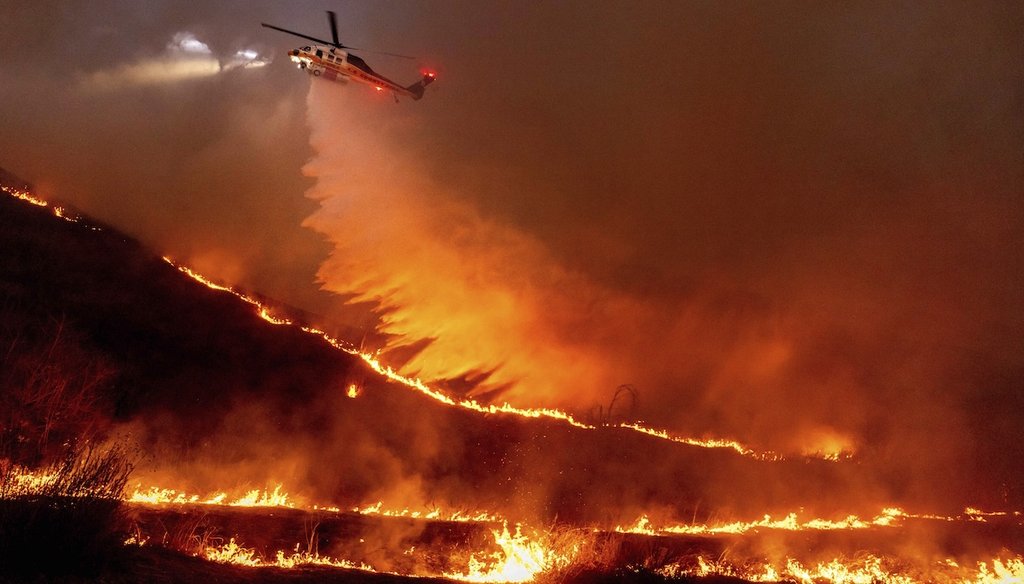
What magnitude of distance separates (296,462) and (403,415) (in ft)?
14.0

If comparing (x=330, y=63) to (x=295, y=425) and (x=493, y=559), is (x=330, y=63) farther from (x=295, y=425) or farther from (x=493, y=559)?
(x=493, y=559)

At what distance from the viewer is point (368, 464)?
62.5 ft

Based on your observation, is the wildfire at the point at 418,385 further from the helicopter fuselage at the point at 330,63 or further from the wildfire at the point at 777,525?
the helicopter fuselage at the point at 330,63

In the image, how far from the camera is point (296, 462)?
18078mm

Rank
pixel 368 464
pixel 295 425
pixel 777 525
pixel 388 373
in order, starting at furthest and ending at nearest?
pixel 388 373 < pixel 777 525 < pixel 295 425 < pixel 368 464

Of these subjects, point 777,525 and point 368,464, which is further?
point 777,525

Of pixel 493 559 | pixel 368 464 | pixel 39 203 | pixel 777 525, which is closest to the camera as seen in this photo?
pixel 493 559

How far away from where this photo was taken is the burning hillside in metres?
12.6

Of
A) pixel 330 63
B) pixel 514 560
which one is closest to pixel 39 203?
pixel 330 63

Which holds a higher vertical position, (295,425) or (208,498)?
(208,498)

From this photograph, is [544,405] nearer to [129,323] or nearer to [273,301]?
[273,301]

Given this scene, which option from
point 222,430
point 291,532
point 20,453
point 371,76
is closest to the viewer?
point 20,453

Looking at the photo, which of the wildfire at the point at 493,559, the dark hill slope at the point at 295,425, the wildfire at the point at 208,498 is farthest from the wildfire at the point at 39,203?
the wildfire at the point at 493,559

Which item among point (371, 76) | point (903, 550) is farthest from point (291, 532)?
point (903, 550)
